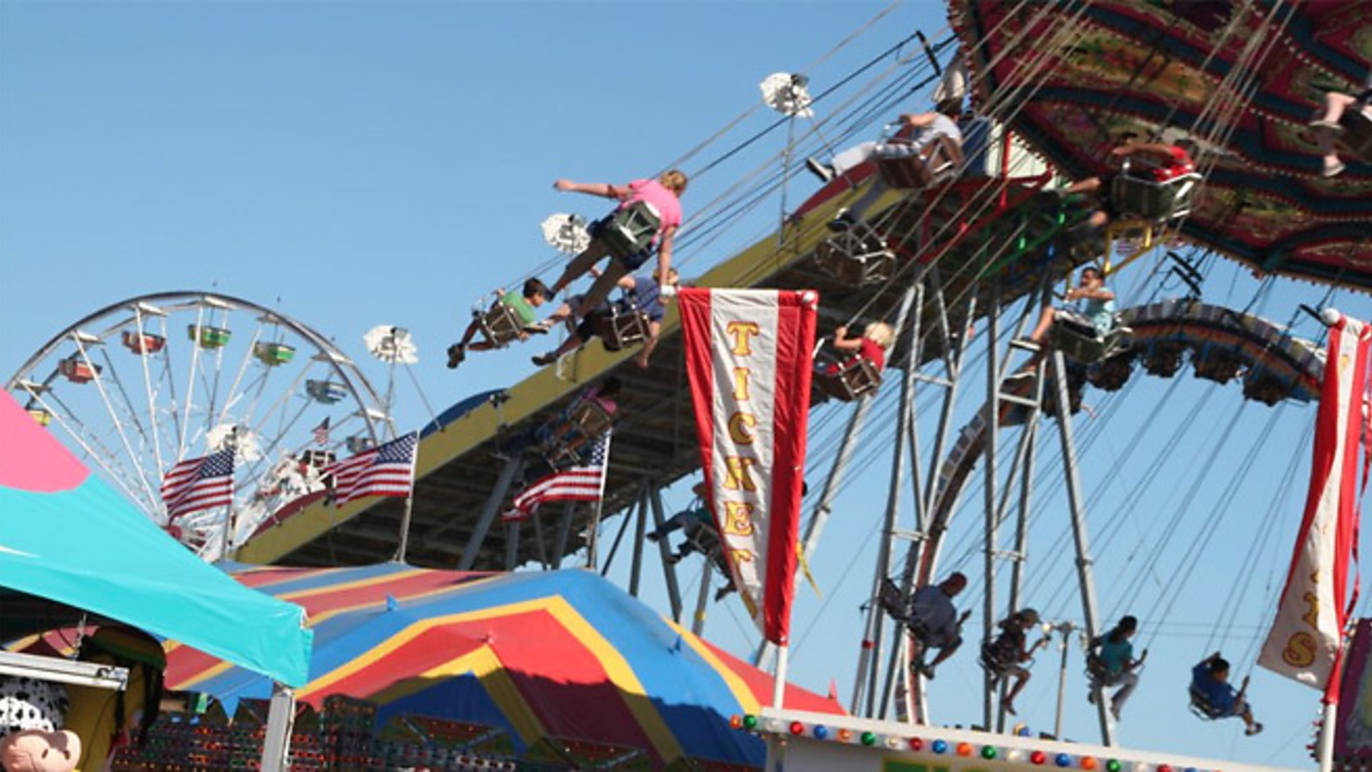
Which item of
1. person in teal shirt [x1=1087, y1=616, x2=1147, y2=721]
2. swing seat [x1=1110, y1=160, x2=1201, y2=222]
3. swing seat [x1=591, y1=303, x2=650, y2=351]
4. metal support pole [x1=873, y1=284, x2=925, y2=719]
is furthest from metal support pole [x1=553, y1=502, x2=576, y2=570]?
swing seat [x1=1110, y1=160, x2=1201, y2=222]

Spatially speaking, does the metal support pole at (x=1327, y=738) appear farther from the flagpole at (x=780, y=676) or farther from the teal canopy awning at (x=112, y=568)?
the teal canopy awning at (x=112, y=568)

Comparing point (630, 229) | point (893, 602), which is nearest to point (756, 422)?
point (630, 229)

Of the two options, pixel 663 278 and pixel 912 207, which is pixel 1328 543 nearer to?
pixel 663 278

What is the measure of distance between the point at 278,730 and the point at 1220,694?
12840mm

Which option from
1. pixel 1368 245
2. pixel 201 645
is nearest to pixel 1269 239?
pixel 1368 245

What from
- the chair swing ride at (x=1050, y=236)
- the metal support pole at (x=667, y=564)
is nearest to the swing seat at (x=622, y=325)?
the chair swing ride at (x=1050, y=236)

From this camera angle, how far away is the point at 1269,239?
2280cm

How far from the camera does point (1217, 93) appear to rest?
18.8 m

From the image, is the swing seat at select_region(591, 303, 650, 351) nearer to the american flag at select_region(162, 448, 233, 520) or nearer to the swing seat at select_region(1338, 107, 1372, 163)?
the swing seat at select_region(1338, 107, 1372, 163)

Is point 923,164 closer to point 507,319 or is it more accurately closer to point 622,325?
point 622,325

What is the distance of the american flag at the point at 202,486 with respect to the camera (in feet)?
95.0

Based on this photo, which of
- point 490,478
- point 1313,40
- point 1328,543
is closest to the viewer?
point 1328,543

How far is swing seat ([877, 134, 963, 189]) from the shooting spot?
712 inches

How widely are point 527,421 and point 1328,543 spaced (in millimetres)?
16626
